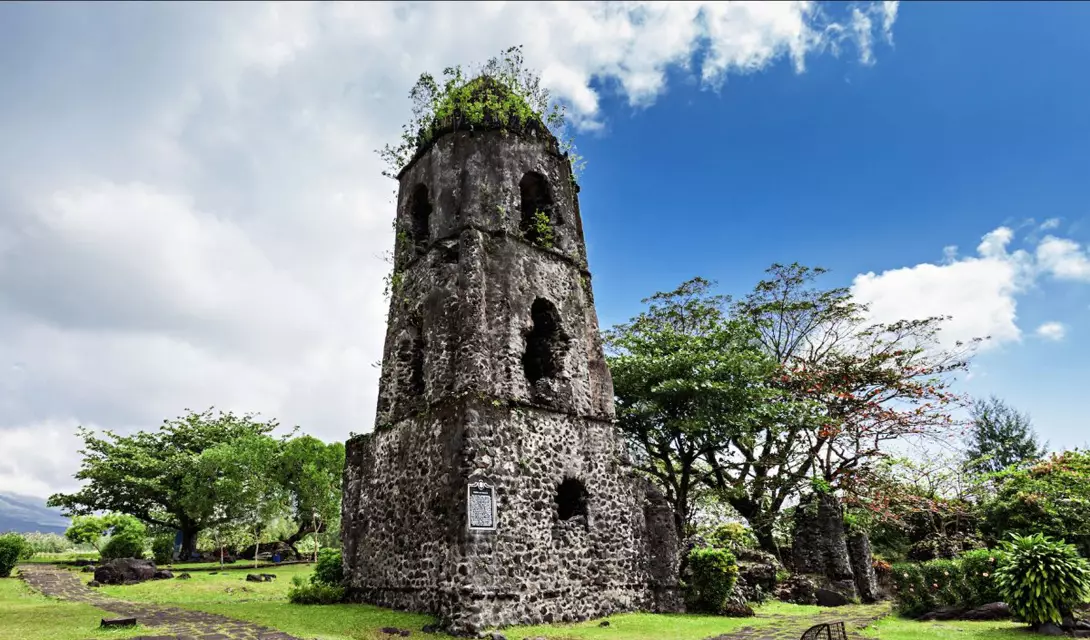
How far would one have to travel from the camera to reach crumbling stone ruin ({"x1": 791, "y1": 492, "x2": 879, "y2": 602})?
16344 mm

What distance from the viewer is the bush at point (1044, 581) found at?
8.66 m

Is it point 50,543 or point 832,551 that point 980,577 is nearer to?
point 832,551

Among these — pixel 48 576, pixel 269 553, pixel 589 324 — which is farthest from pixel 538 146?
pixel 269 553

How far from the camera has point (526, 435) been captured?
11023 mm

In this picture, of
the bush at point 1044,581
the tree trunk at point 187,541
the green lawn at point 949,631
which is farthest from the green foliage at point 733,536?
the tree trunk at point 187,541

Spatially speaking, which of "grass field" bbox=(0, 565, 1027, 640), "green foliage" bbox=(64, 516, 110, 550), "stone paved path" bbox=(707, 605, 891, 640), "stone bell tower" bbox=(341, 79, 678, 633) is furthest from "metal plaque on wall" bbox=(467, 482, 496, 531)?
"green foliage" bbox=(64, 516, 110, 550)

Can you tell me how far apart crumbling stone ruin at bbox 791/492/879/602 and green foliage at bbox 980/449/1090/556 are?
3298 mm

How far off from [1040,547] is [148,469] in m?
30.4

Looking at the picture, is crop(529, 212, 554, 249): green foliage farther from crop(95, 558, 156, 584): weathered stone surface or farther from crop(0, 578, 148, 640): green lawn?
crop(95, 558, 156, 584): weathered stone surface

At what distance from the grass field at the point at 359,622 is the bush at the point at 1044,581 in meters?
0.43

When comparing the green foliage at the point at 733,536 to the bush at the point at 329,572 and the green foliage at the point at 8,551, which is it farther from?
the green foliage at the point at 8,551

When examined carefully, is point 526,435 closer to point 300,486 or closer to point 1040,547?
point 1040,547

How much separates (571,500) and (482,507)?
Answer: 2.60 meters

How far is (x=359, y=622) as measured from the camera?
9602 millimetres
